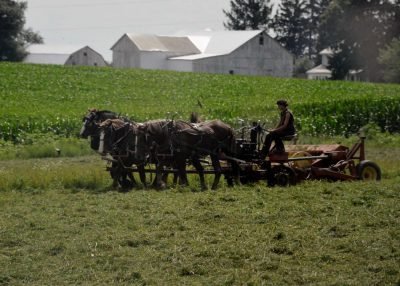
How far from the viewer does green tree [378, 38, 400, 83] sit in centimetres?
7203

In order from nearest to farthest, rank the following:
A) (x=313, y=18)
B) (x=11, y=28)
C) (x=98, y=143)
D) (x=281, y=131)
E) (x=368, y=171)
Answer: (x=281, y=131) → (x=98, y=143) → (x=368, y=171) → (x=11, y=28) → (x=313, y=18)

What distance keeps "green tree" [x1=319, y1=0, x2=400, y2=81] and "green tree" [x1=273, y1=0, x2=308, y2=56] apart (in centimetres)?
2521

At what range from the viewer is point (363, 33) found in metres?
82.7

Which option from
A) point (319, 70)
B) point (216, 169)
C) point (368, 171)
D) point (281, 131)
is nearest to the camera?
point (281, 131)

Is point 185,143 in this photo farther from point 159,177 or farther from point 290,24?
point 290,24

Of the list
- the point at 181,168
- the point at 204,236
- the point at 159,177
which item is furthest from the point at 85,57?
the point at 204,236

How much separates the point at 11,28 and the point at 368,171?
62196mm

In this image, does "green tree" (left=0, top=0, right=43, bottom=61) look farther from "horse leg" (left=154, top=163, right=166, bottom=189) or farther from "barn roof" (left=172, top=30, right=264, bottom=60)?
"horse leg" (left=154, top=163, right=166, bottom=189)

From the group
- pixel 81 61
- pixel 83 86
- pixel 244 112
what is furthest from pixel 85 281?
pixel 81 61

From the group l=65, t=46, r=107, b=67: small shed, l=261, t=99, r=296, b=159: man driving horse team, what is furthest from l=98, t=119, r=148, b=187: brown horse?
l=65, t=46, r=107, b=67: small shed

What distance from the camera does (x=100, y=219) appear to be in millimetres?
12992

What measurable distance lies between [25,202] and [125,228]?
3384mm

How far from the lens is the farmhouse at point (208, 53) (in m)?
75.3

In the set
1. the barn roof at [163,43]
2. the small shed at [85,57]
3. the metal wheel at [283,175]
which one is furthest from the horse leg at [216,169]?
the small shed at [85,57]
